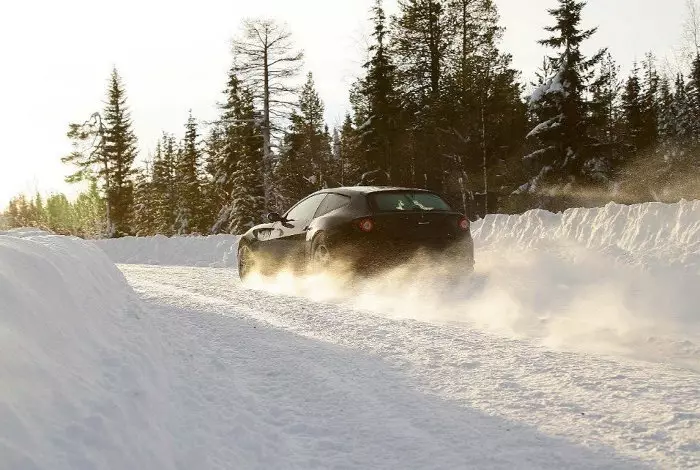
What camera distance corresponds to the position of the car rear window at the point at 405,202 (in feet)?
25.7

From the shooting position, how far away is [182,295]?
824 cm

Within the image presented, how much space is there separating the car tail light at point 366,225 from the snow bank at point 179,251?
8846 mm

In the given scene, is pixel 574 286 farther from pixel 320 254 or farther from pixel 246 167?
pixel 246 167

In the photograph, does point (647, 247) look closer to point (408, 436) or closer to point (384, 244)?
point (384, 244)

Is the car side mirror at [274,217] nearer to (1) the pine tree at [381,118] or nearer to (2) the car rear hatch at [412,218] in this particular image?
(2) the car rear hatch at [412,218]

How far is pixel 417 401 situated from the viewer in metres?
3.61

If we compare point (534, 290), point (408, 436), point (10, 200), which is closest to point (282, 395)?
point (408, 436)

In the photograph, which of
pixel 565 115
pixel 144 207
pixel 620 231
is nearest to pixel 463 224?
pixel 620 231

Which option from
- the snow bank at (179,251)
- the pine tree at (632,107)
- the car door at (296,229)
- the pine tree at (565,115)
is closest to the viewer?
the car door at (296,229)

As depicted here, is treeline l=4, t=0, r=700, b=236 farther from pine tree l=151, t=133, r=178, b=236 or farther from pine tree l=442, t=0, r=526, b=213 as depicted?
pine tree l=151, t=133, r=178, b=236

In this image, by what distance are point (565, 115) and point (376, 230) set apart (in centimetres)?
1997

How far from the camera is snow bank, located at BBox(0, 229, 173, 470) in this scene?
2.02 meters

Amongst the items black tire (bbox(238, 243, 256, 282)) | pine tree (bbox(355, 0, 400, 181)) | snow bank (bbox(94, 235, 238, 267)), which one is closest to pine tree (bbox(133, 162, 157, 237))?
pine tree (bbox(355, 0, 400, 181))

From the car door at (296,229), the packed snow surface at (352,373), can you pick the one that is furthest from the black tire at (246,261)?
the packed snow surface at (352,373)
